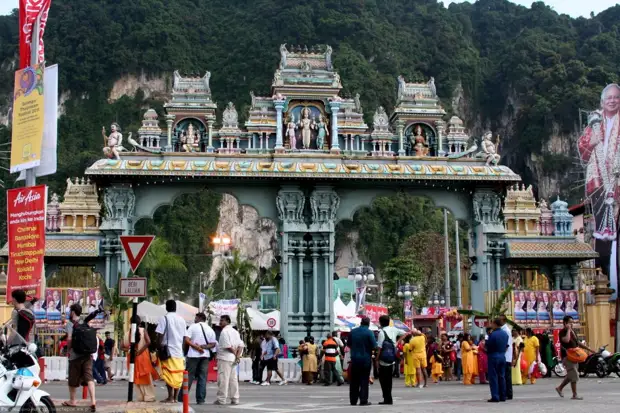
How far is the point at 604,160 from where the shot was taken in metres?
36.2

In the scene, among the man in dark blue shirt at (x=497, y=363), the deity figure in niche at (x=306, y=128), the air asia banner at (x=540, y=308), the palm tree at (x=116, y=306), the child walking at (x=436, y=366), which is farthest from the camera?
the deity figure in niche at (x=306, y=128)

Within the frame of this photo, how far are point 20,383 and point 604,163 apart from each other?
101 ft

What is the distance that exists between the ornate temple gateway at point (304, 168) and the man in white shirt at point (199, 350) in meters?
12.4

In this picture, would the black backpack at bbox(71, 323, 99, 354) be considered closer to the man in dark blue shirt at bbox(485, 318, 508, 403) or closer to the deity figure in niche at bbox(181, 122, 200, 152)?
the man in dark blue shirt at bbox(485, 318, 508, 403)

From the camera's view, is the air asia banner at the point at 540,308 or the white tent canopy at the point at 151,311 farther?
the air asia banner at the point at 540,308

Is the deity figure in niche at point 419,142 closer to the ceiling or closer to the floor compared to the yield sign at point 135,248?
closer to the ceiling

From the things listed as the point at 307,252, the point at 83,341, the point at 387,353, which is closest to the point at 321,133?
the point at 307,252

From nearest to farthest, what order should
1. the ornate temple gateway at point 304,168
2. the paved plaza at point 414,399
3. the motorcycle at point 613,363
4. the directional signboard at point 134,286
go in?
the directional signboard at point 134,286
the paved plaza at point 414,399
the motorcycle at point 613,363
the ornate temple gateway at point 304,168

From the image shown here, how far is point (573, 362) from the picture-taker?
15.0m

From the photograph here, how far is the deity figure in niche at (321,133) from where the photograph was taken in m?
Result: 28.3

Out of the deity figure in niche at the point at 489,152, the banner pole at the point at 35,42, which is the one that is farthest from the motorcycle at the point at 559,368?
the banner pole at the point at 35,42

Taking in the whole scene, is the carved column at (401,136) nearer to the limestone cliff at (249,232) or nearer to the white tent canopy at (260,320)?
the white tent canopy at (260,320)

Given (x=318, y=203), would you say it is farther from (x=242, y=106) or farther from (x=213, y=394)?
(x=242, y=106)

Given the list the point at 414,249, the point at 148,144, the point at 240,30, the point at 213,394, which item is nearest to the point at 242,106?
the point at 240,30
